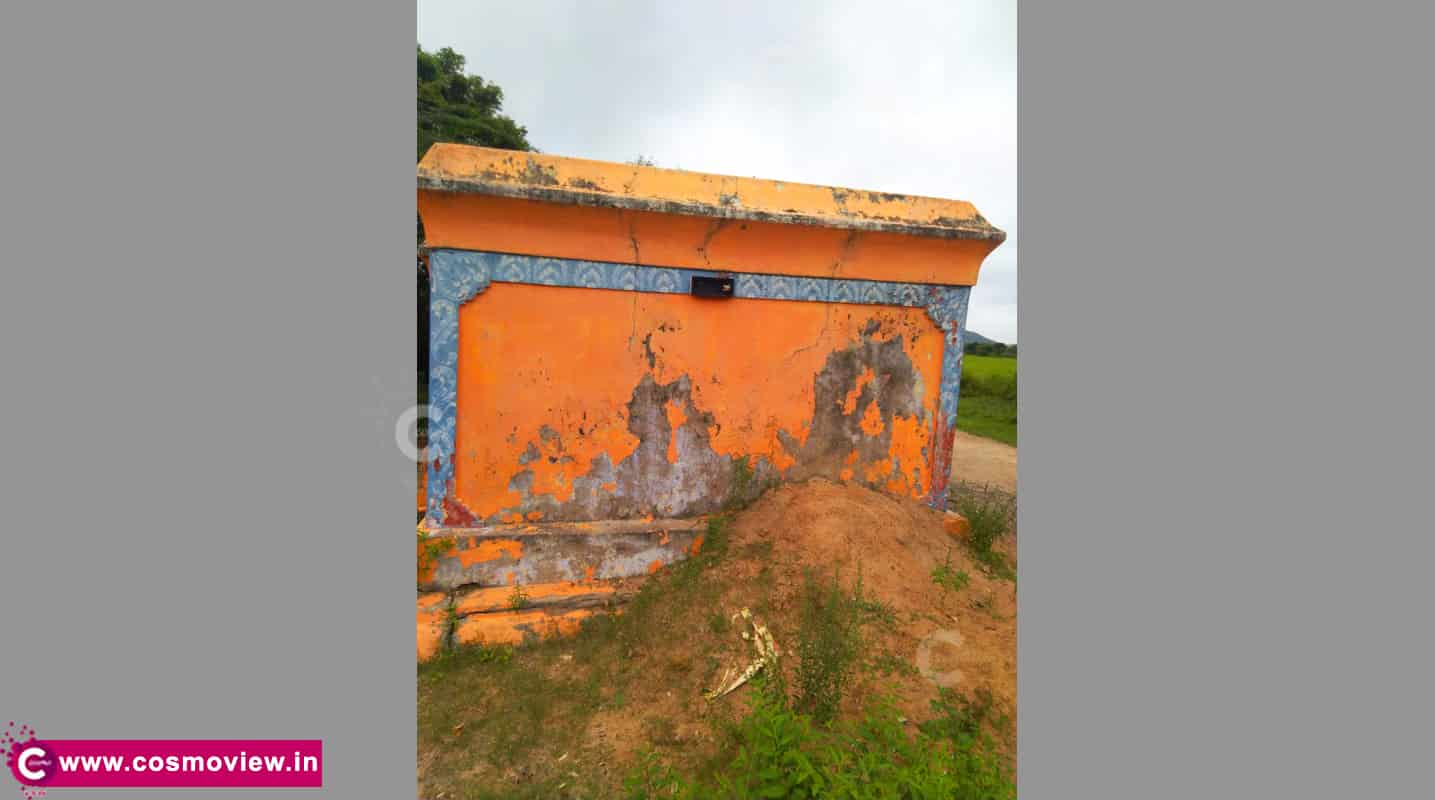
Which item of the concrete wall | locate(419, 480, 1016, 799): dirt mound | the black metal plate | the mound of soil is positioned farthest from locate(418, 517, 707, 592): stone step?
the black metal plate

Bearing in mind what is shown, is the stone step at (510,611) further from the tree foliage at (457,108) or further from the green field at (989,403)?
the green field at (989,403)

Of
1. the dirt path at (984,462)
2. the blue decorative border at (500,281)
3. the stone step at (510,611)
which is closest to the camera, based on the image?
the stone step at (510,611)

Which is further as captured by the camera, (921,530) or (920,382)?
(920,382)

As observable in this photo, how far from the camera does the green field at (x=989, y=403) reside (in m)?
13.0

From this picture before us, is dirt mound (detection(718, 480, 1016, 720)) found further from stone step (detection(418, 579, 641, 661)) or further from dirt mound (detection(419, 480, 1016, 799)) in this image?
stone step (detection(418, 579, 641, 661))

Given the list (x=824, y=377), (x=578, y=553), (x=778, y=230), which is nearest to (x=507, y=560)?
(x=578, y=553)

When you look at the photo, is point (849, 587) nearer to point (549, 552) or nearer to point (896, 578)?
point (896, 578)

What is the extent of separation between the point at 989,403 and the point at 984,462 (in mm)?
7866

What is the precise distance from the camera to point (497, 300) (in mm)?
3291

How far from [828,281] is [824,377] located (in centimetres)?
74

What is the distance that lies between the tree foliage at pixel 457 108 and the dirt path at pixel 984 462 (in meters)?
10.2

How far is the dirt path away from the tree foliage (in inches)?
402

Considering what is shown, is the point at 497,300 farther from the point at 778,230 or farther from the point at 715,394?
the point at 778,230

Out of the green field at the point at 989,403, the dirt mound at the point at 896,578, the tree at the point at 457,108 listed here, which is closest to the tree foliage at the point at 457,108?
the tree at the point at 457,108
